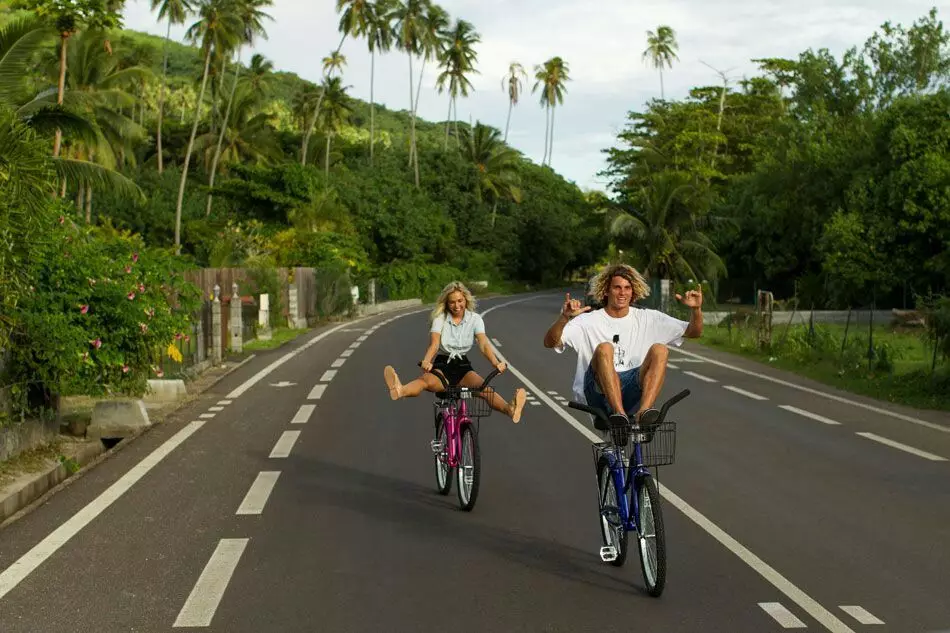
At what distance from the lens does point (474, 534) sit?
24.8 ft

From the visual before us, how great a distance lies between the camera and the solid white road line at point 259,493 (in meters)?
8.41

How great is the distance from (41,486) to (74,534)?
6.57ft

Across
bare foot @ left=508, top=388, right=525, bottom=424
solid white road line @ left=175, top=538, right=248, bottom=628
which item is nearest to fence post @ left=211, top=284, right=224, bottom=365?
bare foot @ left=508, top=388, right=525, bottom=424

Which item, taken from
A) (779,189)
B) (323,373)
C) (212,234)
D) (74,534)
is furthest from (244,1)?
(74,534)

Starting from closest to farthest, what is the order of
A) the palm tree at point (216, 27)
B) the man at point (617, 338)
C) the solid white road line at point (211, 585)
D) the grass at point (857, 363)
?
1. the solid white road line at point (211, 585)
2. the man at point (617, 338)
3. the grass at point (857, 363)
4. the palm tree at point (216, 27)

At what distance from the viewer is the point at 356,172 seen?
3282 inches

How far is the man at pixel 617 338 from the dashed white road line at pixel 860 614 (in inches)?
59.2

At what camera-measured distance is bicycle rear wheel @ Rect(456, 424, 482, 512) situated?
26.6 ft

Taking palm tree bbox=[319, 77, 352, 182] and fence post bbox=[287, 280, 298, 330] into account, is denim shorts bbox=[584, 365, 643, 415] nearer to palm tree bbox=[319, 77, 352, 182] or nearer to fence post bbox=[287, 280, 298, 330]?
fence post bbox=[287, 280, 298, 330]

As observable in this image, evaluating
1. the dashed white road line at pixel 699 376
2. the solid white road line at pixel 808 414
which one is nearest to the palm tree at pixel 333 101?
the dashed white road line at pixel 699 376

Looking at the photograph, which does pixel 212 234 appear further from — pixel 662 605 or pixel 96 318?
pixel 662 605

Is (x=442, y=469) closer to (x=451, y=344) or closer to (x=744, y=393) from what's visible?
(x=451, y=344)

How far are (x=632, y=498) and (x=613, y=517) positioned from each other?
30 cm

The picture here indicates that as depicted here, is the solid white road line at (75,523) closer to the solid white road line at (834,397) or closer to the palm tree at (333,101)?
the solid white road line at (834,397)
